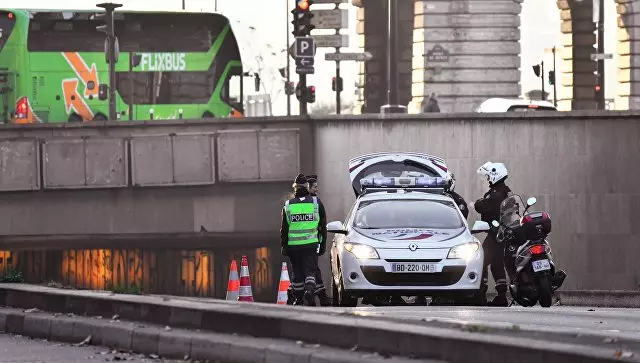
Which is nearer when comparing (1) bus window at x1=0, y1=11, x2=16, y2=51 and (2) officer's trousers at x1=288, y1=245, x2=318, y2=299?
(2) officer's trousers at x1=288, y1=245, x2=318, y2=299

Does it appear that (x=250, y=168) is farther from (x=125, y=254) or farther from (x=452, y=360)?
(x=452, y=360)

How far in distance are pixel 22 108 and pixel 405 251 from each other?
24897 millimetres

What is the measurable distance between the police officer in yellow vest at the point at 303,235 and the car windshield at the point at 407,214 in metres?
0.49

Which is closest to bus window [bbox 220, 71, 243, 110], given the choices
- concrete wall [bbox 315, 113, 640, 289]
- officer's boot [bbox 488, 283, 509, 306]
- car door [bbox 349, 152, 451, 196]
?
concrete wall [bbox 315, 113, 640, 289]

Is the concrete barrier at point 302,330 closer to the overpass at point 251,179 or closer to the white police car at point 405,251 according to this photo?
the white police car at point 405,251

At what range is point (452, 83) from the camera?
5700 cm

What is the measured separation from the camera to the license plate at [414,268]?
19.4m

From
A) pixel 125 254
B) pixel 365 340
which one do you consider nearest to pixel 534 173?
pixel 125 254

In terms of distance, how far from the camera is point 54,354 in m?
14.3

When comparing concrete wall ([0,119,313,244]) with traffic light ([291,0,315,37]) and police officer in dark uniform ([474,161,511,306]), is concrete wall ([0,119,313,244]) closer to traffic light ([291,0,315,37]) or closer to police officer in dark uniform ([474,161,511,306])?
traffic light ([291,0,315,37])

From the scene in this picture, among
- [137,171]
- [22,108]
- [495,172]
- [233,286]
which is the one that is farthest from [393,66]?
[495,172]

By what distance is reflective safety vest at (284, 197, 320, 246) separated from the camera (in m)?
A: 20.8

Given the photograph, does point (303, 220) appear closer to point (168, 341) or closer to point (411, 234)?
point (411, 234)

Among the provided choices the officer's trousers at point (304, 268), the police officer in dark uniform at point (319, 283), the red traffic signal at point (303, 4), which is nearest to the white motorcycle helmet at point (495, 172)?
the police officer in dark uniform at point (319, 283)
